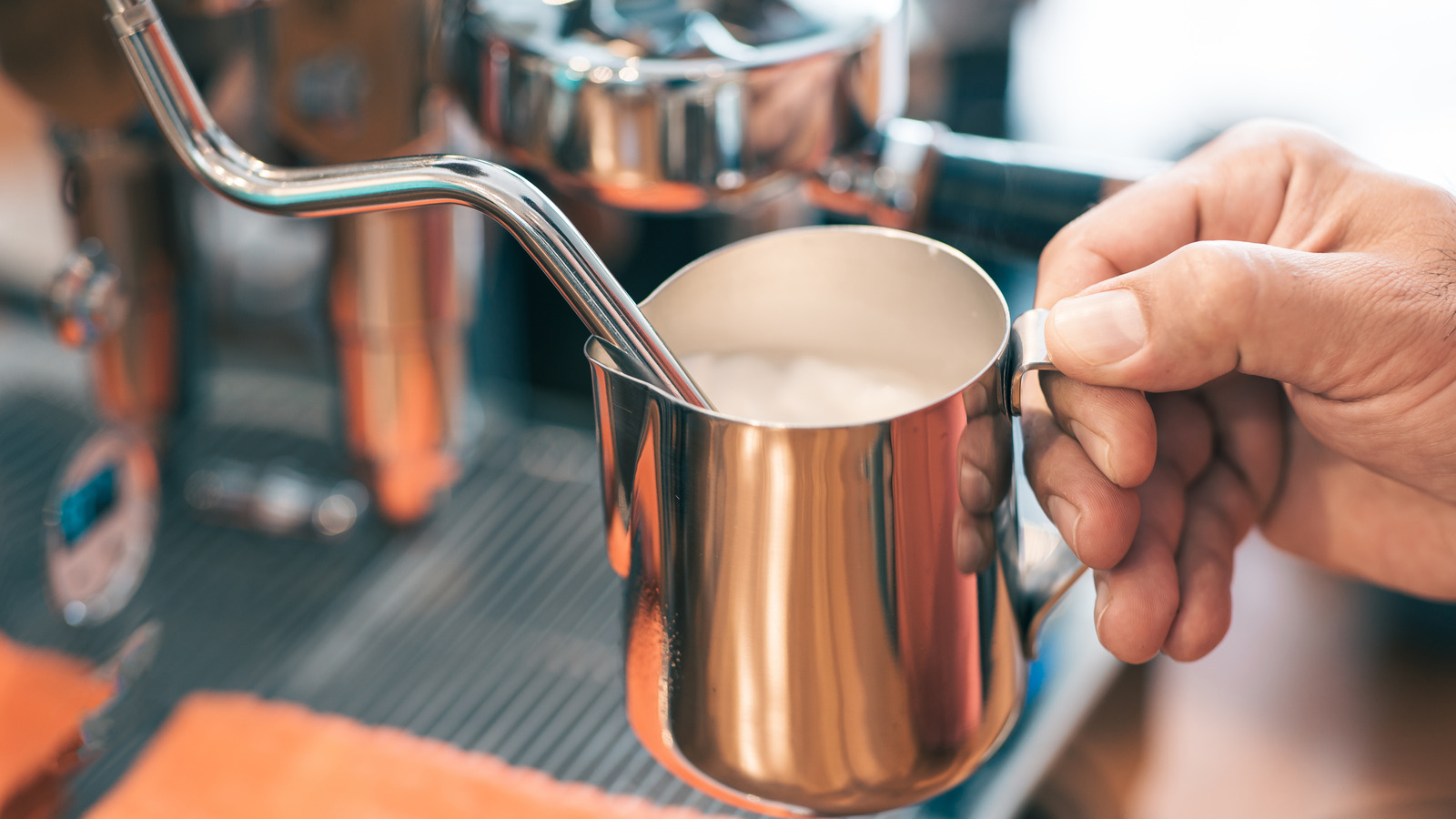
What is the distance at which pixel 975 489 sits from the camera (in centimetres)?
28

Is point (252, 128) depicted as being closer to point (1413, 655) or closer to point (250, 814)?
point (250, 814)

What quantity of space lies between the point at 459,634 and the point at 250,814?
0.39ft

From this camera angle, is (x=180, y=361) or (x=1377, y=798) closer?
(x=180, y=361)

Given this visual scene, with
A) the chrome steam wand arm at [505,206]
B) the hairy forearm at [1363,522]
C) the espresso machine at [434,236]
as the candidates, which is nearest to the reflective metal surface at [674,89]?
the espresso machine at [434,236]

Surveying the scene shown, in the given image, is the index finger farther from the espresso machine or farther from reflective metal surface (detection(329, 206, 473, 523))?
reflective metal surface (detection(329, 206, 473, 523))

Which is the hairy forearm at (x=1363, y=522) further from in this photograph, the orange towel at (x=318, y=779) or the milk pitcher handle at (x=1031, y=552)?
the orange towel at (x=318, y=779)

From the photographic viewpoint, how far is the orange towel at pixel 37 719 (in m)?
0.43

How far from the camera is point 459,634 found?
536mm

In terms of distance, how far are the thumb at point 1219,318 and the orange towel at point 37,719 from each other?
384 mm

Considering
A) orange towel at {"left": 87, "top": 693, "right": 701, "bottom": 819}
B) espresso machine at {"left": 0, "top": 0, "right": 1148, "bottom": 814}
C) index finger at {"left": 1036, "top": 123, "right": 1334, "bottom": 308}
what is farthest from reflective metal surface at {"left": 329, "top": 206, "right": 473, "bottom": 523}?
index finger at {"left": 1036, "top": 123, "right": 1334, "bottom": 308}

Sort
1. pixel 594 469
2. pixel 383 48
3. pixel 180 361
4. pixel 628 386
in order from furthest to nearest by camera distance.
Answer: pixel 594 469 → pixel 180 361 → pixel 383 48 → pixel 628 386

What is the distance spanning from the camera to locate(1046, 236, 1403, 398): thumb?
11.2 inches

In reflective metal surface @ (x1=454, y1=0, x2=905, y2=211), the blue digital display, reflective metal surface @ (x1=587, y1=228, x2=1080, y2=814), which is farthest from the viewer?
the blue digital display

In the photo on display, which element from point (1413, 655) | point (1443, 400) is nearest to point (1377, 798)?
point (1413, 655)
